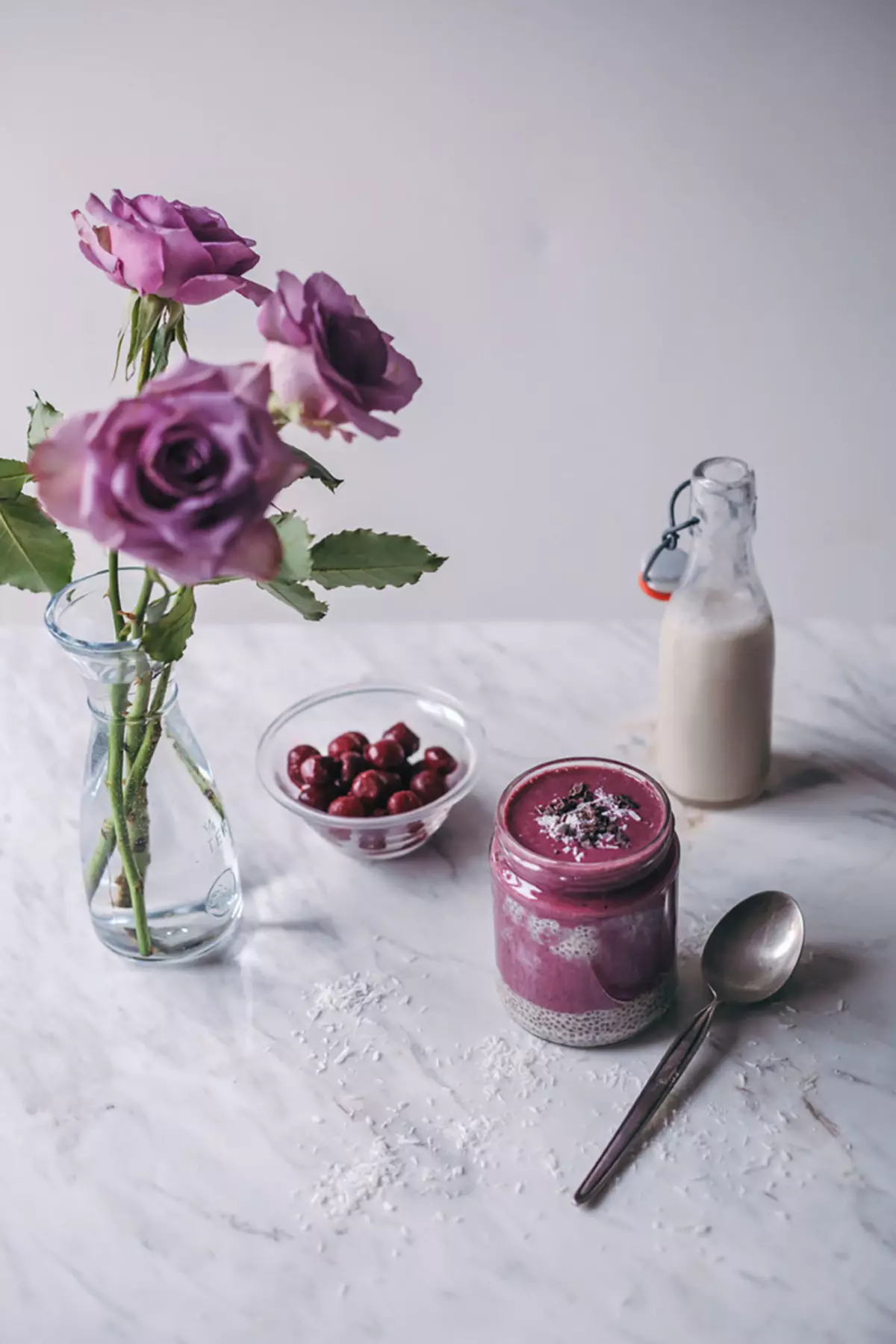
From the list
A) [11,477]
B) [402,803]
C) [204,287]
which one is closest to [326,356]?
[204,287]

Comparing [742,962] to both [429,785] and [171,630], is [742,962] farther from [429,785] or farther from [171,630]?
[171,630]

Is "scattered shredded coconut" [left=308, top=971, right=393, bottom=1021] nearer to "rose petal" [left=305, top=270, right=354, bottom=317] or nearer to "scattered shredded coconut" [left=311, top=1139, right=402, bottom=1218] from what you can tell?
"scattered shredded coconut" [left=311, top=1139, right=402, bottom=1218]

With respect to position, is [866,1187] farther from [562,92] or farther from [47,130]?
[47,130]

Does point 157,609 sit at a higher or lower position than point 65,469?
lower

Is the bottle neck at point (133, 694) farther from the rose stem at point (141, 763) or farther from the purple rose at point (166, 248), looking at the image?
the purple rose at point (166, 248)

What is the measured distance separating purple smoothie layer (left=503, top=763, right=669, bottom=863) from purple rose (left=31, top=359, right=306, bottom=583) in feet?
1.09

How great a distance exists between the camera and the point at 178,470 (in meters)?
0.61

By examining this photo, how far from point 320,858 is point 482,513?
1.31m

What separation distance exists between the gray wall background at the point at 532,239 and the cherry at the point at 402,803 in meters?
1.30

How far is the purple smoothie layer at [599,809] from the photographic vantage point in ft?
2.83

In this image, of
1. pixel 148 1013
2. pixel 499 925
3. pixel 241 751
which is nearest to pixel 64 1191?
pixel 148 1013

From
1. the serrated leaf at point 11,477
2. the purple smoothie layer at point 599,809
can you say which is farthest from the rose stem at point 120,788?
the purple smoothie layer at point 599,809

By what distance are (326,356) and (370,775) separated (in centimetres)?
45

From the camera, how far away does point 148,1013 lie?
37.2 inches
